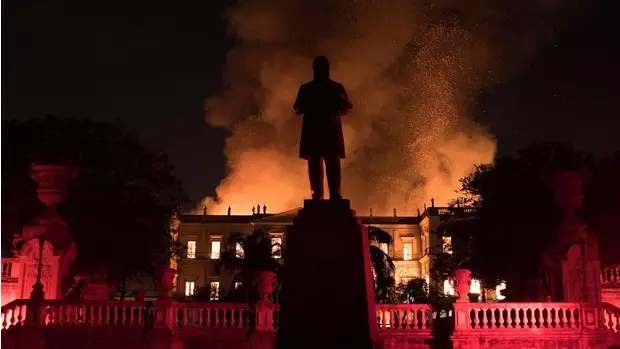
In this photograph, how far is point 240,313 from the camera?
1947cm

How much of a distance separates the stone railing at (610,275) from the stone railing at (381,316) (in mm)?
6464

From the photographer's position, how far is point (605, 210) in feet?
110

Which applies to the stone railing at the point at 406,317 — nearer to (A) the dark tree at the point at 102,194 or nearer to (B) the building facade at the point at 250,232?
(A) the dark tree at the point at 102,194

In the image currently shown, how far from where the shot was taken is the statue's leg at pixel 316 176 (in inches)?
507

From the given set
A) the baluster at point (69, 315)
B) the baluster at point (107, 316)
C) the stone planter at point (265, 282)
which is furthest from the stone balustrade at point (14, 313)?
the stone planter at point (265, 282)

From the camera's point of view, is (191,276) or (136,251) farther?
(191,276)

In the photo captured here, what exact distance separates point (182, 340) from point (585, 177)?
11093 millimetres

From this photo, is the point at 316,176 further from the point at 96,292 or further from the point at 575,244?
the point at 96,292

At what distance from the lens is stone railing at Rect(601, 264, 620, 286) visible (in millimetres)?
25408

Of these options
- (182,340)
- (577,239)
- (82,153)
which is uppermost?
(82,153)

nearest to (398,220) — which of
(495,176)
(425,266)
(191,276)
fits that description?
(425,266)

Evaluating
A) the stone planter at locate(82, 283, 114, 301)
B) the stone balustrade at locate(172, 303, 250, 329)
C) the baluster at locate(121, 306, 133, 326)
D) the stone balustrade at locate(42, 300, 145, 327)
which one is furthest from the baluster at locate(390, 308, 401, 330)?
the stone planter at locate(82, 283, 114, 301)

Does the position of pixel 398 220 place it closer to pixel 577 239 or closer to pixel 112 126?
pixel 112 126

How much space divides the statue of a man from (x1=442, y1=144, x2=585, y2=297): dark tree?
19.0 m
